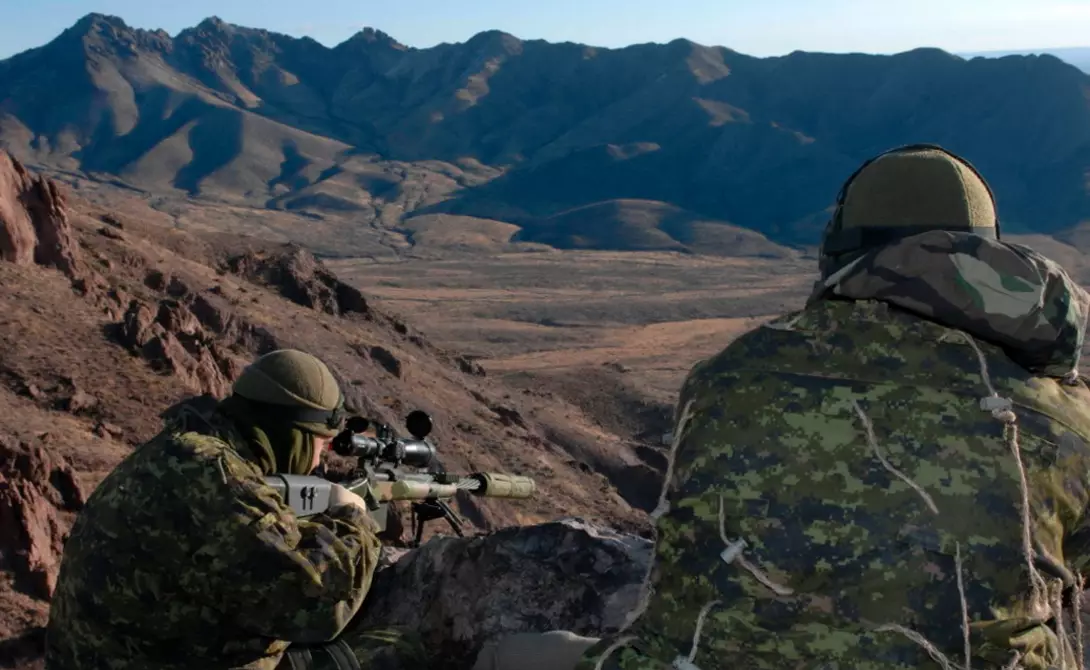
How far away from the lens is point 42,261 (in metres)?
11.3

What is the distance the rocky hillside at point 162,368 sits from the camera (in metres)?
6.57

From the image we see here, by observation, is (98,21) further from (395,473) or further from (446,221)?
(395,473)

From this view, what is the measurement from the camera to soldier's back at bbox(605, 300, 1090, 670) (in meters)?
1.97

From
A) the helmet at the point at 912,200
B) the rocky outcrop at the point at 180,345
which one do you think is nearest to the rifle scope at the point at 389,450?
the helmet at the point at 912,200

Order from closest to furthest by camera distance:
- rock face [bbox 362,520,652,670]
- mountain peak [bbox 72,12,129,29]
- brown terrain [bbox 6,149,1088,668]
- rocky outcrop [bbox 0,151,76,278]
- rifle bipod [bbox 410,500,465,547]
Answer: rock face [bbox 362,520,652,670] → rifle bipod [bbox 410,500,465,547] → brown terrain [bbox 6,149,1088,668] → rocky outcrop [bbox 0,151,76,278] → mountain peak [bbox 72,12,129,29]

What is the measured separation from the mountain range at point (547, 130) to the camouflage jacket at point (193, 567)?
54510mm

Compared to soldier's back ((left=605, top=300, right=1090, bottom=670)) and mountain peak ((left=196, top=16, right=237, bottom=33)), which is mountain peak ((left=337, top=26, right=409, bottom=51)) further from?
soldier's back ((left=605, top=300, right=1090, bottom=670))

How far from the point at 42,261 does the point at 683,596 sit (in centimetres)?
1060

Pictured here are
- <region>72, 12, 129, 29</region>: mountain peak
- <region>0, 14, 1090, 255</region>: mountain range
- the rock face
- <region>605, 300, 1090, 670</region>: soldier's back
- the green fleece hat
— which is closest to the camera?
<region>605, 300, 1090, 670</region>: soldier's back

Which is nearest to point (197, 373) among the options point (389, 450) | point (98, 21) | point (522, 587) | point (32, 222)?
point (32, 222)

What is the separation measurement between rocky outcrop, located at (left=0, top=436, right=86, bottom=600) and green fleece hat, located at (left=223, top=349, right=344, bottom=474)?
10.1 ft

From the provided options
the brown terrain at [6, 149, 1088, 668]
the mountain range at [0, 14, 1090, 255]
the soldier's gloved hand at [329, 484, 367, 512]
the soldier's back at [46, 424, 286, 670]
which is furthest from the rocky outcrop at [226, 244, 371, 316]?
the mountain range at [0, 14, 1090, 255]

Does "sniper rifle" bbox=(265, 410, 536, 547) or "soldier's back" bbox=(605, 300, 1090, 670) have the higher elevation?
"soldier's back" bbox=(605, 300, 1090, 670)

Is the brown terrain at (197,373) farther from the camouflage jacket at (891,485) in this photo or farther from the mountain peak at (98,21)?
the mountain peak at (98,21)
